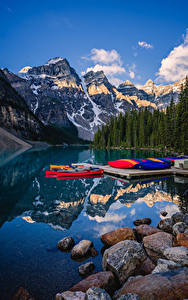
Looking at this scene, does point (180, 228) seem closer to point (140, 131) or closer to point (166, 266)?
point (166, 266)

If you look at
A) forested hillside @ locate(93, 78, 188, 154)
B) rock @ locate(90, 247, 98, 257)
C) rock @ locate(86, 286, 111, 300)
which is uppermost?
forested hillside @ locate(93, 78, 188, 154)

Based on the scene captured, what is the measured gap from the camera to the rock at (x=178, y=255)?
18.3 ft

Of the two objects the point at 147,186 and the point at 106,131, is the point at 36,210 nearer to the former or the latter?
the point at 147,186

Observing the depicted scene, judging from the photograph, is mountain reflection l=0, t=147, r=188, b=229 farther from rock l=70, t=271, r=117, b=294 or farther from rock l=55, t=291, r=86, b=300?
rock l=55, t=291, r=86, b=300

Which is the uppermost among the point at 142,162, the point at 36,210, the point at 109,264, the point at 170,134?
A: the point at 170,134

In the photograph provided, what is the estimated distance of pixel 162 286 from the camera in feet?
13.0

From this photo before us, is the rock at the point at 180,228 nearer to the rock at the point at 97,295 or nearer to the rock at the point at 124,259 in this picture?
the rock at the point at 124,259

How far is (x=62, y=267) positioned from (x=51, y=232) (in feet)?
10.4

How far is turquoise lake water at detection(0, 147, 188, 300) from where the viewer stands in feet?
20.9

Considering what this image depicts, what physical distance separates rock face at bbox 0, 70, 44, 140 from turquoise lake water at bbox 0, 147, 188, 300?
118978 millimetres

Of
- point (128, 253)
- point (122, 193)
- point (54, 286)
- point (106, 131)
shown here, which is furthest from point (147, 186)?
point (106, 131)

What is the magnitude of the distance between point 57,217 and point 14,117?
5500 inches

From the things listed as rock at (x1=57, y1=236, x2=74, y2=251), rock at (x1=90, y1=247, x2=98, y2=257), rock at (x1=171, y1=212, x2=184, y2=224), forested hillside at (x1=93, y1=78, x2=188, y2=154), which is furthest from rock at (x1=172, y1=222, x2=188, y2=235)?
forested hillside at (x1=93, y1=78, x2=188, y2=154)

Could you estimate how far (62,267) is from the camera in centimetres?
681
